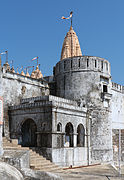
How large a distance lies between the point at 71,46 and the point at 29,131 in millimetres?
25069

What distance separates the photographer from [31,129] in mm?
25797

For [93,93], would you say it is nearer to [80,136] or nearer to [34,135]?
[80,136]

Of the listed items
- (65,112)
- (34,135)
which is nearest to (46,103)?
(65,112)

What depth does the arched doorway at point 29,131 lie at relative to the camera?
25.5 m

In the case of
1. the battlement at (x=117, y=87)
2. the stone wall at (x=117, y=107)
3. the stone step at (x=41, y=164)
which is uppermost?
the battlement at (x=117, y=87)

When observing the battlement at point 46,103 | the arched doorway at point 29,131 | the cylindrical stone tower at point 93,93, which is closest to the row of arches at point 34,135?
the arched doorway at point 29,131

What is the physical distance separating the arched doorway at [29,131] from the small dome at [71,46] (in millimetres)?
22593

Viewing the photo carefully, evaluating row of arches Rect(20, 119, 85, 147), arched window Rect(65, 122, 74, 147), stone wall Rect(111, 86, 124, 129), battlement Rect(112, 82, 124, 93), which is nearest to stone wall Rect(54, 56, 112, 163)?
row of arches Rect(20, 119, 85, 147)

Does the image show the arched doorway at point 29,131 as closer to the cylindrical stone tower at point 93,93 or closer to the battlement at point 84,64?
the cylindrical stone tower at point 93,93

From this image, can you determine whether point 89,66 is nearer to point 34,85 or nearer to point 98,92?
point 98,92

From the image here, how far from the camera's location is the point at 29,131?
2588cm

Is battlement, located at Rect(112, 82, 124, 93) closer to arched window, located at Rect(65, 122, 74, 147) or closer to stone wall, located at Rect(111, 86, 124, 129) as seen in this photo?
stone wall, located at Rect(111, 86, 124, 129)

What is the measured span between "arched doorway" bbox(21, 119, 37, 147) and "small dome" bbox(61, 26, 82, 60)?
2259 cm

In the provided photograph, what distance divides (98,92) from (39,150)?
30.4 feet
